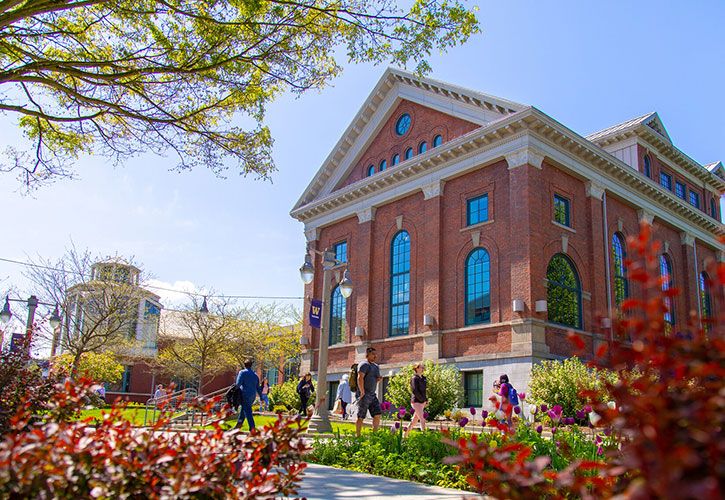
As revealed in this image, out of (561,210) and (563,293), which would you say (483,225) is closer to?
(561,210)

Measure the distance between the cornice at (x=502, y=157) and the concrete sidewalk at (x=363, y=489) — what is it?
17.3m

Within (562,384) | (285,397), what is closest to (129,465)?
(562,384)

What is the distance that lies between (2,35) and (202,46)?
3.33m

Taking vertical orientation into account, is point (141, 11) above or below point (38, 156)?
above

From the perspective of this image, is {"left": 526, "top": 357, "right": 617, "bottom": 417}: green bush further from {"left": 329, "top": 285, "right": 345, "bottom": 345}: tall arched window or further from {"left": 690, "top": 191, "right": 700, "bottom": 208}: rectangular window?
{"left": 690, "top": 191, "right": 700, "bottom": 208}: rectangular window

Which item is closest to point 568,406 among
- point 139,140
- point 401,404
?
point 401,404

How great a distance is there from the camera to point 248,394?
13.6 meters

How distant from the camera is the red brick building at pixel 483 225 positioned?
2278 cm

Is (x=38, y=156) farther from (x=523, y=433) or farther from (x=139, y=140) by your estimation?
(x=523, y=433)

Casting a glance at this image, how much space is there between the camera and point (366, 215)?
1192 inches

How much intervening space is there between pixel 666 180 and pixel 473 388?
17466 millimetres

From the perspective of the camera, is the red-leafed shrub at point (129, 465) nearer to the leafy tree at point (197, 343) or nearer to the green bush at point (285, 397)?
the green bush at point (285, 397)

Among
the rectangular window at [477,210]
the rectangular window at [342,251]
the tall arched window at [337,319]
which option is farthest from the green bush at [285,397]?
the rectangular window at [477,210]

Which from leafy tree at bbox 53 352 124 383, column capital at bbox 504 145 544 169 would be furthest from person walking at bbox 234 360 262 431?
leafy tree at bbox 53 352 124 383
